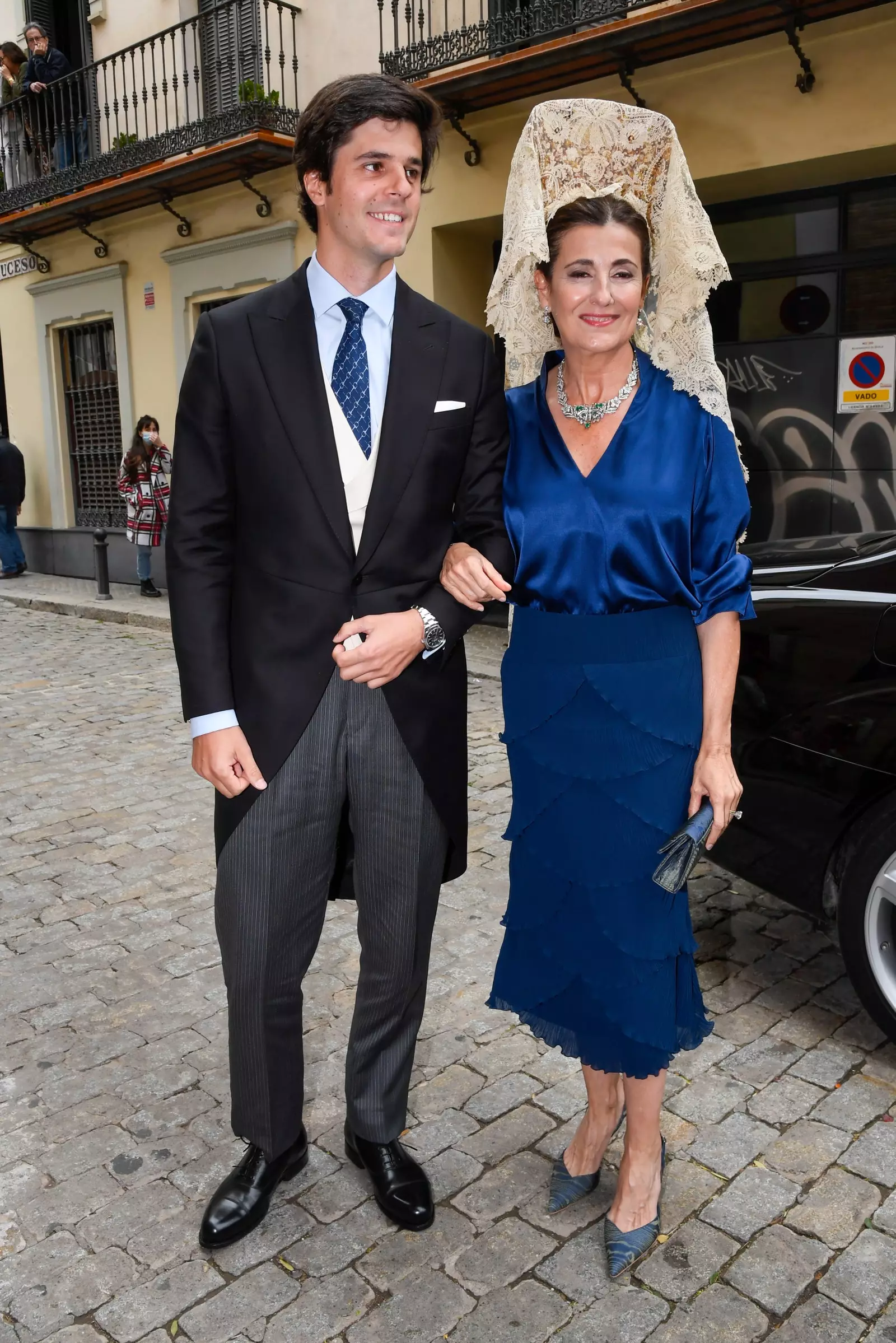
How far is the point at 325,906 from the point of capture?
92.1 inches

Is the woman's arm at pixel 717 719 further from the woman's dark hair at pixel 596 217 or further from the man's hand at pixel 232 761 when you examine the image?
the man's hand at pixel 232 761

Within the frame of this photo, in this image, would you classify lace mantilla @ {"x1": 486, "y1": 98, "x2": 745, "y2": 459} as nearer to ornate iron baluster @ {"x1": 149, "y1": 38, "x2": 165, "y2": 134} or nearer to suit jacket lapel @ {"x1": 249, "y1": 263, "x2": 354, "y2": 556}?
suit jacket lapel @ {"x1": 249, "y1": 263, "x2": 354, "y2": 556}

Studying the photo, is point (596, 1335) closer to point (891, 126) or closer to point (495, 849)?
point (495, 849)

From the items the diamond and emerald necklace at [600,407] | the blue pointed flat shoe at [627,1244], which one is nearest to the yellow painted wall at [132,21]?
the diamond and emerald necklace at [600,407]

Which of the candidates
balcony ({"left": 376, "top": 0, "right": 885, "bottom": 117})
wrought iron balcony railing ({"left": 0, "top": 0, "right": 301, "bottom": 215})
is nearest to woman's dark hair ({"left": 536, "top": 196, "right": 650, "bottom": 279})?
balcony ({"left": 376, "top": 0, "right": 885, "bottom": 117})

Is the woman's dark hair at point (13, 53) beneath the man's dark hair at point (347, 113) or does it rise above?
above

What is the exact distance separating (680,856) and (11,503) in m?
13.8

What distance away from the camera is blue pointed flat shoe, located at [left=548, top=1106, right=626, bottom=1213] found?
2.47 meters

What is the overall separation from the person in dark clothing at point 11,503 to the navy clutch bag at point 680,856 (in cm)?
1364

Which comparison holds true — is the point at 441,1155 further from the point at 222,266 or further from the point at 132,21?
the point at 132,21

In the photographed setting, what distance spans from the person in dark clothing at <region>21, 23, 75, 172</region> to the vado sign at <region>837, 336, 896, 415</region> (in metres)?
10.3

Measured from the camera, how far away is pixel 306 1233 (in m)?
2.40

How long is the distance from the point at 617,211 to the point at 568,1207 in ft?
6.87

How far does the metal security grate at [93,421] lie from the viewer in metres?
14.5
